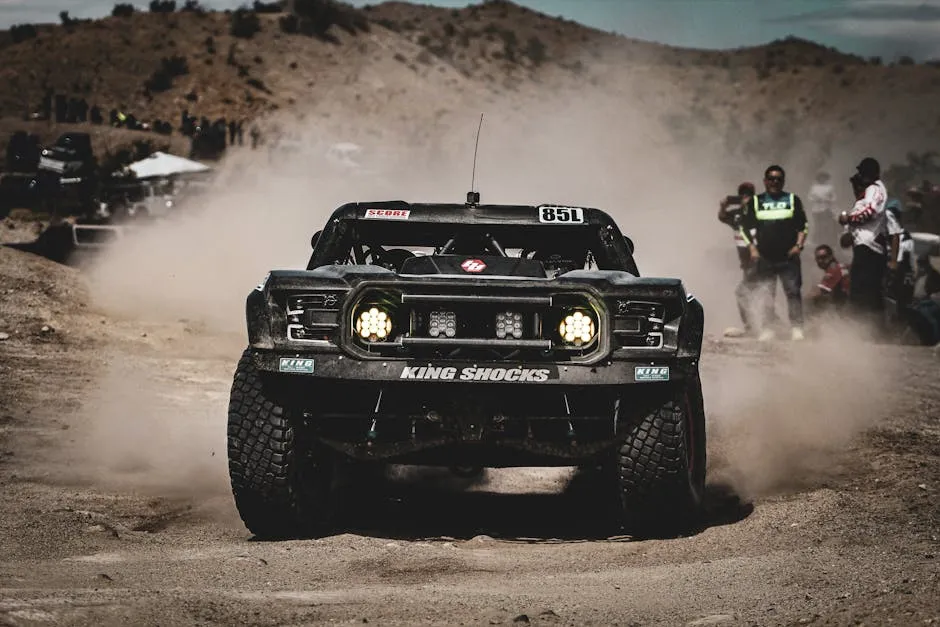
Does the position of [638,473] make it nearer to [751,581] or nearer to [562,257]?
Result: [751,581]

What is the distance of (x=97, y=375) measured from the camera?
45.2 ft

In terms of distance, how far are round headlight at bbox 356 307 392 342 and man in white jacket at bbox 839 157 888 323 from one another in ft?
28.8

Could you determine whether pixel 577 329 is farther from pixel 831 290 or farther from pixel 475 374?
pixel 831 290

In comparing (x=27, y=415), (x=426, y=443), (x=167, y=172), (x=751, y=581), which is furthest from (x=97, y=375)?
(x=167, y=172)

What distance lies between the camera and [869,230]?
1492cm

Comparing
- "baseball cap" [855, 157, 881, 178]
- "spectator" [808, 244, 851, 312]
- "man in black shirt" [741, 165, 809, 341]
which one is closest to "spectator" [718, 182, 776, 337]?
"man in black shirt" [741, 165, 809, 341]

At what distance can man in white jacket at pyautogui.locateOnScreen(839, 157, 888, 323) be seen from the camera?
14.8 m

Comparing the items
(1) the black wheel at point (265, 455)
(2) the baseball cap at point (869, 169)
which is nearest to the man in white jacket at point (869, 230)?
(2) the baseball cap at point (869, 169)

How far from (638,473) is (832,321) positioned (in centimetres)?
1056

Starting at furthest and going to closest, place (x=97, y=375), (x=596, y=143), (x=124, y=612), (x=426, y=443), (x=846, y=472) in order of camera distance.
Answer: (x=596, y=143) → (x=97, y=375) → (x=846, y=472) → (x=426, y=443) → (x=124, y=612)

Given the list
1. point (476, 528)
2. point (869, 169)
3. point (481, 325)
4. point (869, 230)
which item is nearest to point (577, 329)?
point (481, 325)

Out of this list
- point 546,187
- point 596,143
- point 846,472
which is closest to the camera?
point 846,472

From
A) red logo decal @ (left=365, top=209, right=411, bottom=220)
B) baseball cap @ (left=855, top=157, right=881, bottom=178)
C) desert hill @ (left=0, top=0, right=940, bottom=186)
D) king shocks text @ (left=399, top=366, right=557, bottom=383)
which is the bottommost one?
king shocks text @ (left=399, top=366, right=557, bottom=383)

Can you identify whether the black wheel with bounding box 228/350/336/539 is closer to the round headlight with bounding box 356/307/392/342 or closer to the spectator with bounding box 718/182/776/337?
the round headlight with bounding box 356/307/392/342
